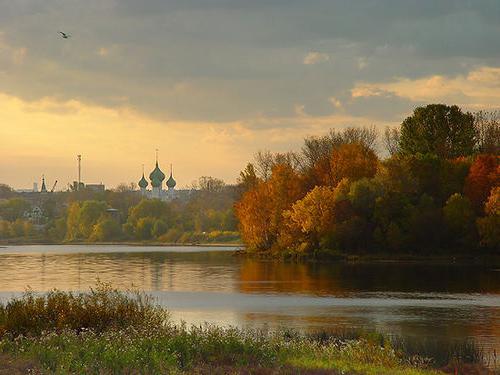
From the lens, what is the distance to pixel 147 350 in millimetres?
23469

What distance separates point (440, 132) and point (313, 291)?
2696 inches

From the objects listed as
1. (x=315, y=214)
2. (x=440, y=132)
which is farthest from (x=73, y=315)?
(x=440, y=132)

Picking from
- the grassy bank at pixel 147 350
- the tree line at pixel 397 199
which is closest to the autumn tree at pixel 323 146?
the tree line at pixel 397 199

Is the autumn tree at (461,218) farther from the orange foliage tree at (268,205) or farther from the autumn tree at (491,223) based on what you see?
the orange foliage tree at (268,205)

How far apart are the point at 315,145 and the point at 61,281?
2570 inches

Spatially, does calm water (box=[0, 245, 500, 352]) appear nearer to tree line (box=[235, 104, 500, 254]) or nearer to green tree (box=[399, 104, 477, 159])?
tree line (box=[235, 104, 500, 254])

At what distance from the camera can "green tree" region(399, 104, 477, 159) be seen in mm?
124062

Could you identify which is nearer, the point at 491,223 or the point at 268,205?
the point at 491,223

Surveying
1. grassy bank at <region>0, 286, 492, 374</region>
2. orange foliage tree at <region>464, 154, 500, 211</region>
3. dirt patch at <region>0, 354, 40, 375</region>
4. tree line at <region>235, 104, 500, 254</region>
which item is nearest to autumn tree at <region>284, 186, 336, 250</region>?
tree line at <region>235, 104, 500, 254</region>

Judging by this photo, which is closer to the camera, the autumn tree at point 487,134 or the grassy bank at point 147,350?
the grassy bank at point 147,350

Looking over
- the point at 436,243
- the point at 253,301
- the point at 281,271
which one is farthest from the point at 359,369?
the point at 436,243

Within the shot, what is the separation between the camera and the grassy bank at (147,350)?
874 inches

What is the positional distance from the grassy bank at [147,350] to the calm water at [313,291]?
9.71m

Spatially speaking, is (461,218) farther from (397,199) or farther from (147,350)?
(147,350)
